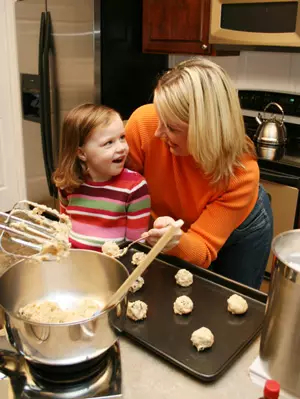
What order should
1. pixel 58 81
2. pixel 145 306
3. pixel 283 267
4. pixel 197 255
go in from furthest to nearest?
1. pixel 58 81
2. pixel 197 255
3. pixel 145 306
4. pixel 283 267

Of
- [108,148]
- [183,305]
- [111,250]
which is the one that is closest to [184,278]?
[183,305]

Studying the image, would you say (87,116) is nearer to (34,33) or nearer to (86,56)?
(86,56)

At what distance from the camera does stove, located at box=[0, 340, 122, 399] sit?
2.31ft

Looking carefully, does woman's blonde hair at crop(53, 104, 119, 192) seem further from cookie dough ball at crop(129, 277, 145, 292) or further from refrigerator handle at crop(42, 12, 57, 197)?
refrigerator handle at crop(42, 12, 57, 197)

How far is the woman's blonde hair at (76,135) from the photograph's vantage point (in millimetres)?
1398

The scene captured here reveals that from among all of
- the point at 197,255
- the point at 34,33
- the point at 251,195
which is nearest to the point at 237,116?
the point at 251,195

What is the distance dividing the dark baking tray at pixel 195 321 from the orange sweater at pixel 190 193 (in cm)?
13

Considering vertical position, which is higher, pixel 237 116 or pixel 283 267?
pixel 237 116

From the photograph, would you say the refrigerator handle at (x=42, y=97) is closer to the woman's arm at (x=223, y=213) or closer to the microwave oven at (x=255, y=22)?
the microwave oven at (x=255, y=22)

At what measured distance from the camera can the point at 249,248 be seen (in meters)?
1.49

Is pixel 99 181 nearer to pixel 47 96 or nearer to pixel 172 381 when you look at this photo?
pixel 172 381

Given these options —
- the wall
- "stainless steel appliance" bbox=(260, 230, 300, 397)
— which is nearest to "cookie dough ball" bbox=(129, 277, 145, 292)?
"stainless steel appliance" bbox=(260, 230, 300, 397)

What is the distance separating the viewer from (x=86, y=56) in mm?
2459

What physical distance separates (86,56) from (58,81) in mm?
316
